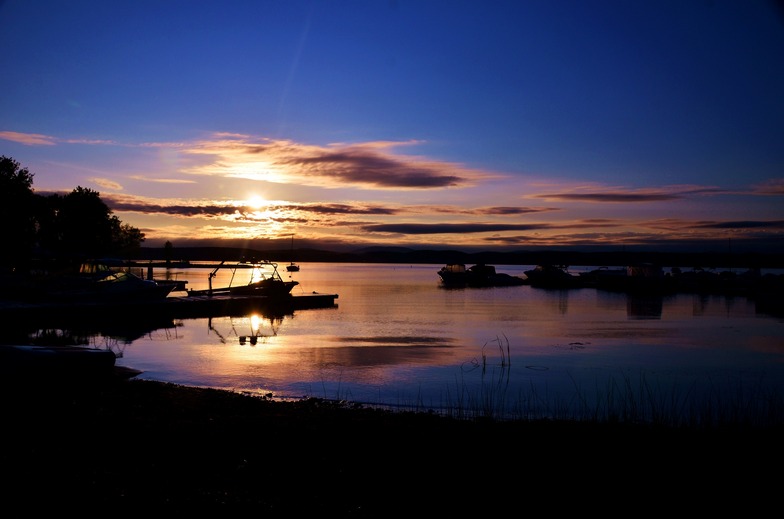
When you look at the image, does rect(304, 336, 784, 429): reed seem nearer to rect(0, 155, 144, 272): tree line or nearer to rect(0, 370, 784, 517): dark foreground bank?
rect(0, 370, 784, 517): dark foreground bank

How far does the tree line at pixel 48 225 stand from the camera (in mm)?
50250

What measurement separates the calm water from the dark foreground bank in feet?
10.7

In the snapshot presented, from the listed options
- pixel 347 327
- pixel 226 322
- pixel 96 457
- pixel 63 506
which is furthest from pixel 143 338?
pixel 63 506

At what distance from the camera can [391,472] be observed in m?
8.23

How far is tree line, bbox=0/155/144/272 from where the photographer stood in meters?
50.2

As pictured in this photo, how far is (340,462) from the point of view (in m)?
8.55

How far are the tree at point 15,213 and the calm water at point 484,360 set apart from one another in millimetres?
23149

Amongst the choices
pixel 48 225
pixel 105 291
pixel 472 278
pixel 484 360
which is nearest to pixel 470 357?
pixel 484 360

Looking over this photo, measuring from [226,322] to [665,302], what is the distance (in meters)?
42.4

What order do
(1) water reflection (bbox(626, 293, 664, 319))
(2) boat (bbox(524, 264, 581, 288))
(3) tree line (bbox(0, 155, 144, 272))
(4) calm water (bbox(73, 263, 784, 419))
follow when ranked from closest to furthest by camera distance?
1. (4) calm water (bbox(73, 263, 784, 419))
2. (1) water reflection (bbox(626, 293, 664, 319))
3. (3) tree line (bbox(0, 155, 144, 272))
4. (2) boat (bbox(524, 264, 581, 288))

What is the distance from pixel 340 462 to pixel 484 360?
45.5ft

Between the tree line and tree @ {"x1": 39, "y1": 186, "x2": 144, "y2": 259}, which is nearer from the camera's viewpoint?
the tree line

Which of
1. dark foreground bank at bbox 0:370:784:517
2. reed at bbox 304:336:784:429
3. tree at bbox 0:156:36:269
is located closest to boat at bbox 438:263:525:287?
tree at bbox 0:156:36:269

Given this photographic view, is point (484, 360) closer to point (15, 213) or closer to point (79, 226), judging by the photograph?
point (15, 213)
